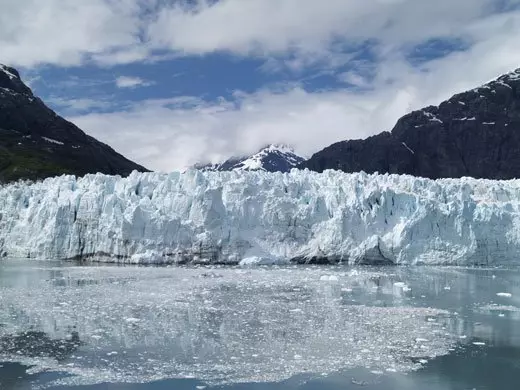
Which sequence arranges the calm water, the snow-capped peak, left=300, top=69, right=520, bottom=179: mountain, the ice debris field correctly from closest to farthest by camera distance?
the calm water < the ice debris field < left=300, top=69, right=520, bottom=179: mountain < the snow-capped peak

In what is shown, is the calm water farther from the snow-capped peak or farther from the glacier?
the snow-capped peak

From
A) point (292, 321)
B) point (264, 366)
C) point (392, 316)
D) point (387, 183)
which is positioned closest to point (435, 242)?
point (387, 183)

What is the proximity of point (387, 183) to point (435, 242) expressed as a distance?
19.1ft

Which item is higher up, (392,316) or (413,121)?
(413,121)

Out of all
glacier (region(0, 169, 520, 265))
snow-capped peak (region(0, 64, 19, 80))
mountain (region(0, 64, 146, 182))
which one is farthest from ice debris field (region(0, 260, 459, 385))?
snow-capped peak (region(0, 64, 19, 80))

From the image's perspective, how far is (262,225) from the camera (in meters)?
25.9

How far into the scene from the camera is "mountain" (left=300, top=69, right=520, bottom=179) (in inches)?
3036

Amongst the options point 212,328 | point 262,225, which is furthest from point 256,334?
point 262,225

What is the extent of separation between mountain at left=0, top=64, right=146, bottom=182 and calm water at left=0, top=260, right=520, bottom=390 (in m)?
47.3

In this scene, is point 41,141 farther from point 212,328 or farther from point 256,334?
point 256,334

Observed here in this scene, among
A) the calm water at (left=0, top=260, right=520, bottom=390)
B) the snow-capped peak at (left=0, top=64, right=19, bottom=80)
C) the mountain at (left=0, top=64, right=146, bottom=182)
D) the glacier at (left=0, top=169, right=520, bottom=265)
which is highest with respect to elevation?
the snow-capped peak at (left=0, top=64, right=19, bottom=80)

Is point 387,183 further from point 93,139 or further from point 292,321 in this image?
point 93,139

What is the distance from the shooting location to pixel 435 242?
25406 millimetres

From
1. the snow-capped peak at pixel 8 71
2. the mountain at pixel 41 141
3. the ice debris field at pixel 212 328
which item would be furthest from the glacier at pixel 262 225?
the snow-capped peak at pixel 8 71
